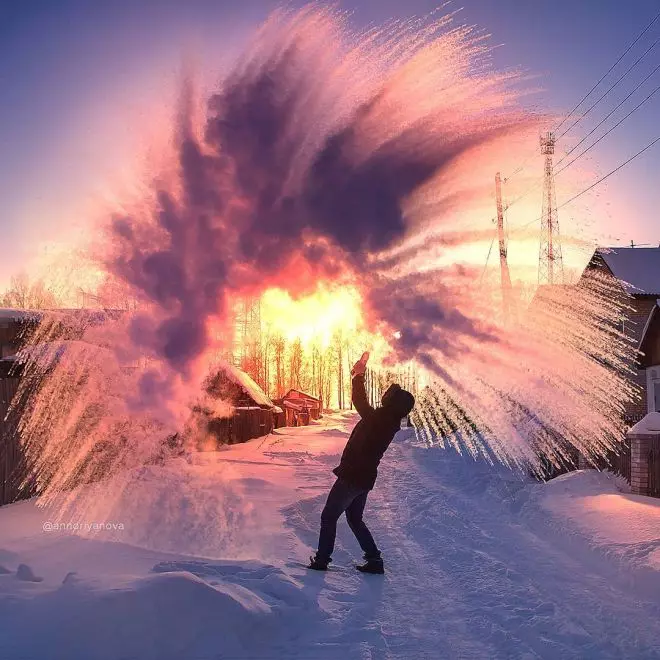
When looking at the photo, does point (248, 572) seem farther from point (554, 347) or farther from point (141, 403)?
point (554, 347)

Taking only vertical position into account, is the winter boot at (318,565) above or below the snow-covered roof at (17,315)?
below

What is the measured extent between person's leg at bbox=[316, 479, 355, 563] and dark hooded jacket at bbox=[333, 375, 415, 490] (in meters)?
0.10

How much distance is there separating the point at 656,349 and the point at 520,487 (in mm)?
15502

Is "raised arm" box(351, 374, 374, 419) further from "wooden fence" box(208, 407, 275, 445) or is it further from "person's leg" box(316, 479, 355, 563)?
"wooden fence" box(208, 407, 275, 445)

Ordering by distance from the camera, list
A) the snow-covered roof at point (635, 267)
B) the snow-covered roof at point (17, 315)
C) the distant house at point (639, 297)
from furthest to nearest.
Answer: the snow-covered roof at point (635, 267)
the distant house at point (639, 297)
the snow-covered roof at point (17, 315)

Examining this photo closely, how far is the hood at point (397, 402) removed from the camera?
5445mm

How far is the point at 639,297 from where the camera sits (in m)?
27.2

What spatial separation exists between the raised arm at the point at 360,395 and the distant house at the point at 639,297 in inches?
822

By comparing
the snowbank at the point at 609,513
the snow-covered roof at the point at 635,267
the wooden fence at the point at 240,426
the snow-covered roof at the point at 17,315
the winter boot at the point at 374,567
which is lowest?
the wooden fence at the point at 240,426

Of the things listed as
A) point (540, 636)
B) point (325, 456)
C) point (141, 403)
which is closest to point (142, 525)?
point (540, 636)

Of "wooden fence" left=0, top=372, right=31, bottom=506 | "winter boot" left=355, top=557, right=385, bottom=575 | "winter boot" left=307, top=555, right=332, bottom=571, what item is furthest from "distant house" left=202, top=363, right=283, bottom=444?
"winter boot" left=355, top=557, right=385, bottom=575

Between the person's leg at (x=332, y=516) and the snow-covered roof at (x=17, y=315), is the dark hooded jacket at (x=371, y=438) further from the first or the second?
the snow-covered roof at (x=17, y=315)

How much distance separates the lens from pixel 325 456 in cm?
1870

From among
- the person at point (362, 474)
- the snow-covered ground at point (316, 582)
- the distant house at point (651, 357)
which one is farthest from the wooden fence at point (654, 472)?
the distant house at point (651, 357)
